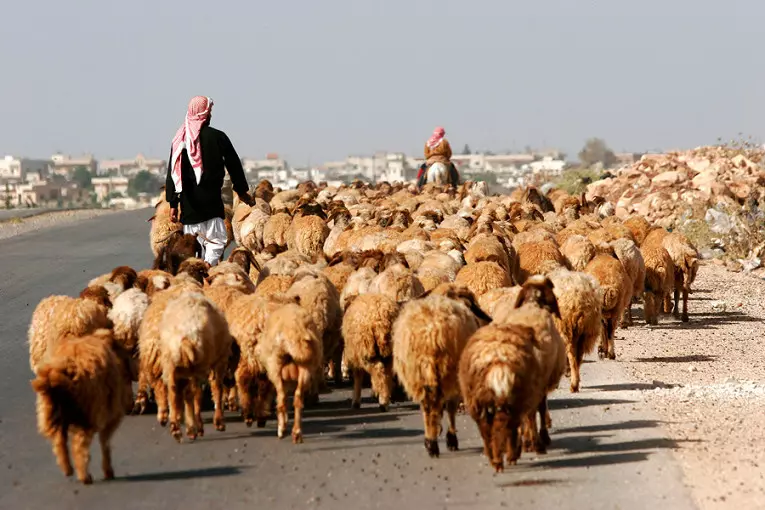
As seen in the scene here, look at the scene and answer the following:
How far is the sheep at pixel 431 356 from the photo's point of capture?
8.71m

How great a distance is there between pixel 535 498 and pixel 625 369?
5249 mm

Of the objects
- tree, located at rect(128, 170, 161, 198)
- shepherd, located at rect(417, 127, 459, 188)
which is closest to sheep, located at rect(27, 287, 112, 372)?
shepherd, located at rect(417, 127, 459, 188)

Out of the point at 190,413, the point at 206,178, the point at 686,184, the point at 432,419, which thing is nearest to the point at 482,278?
the point at 432,419

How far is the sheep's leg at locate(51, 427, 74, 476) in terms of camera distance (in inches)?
310

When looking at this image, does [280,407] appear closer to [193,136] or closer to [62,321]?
[62,321]

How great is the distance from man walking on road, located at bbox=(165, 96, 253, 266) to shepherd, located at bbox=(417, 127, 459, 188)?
23.7 metres

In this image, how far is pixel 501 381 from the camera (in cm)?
785

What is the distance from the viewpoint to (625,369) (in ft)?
41.9

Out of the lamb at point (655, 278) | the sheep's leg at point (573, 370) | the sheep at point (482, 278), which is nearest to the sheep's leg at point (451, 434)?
the sheep's leg at point (573, 370)

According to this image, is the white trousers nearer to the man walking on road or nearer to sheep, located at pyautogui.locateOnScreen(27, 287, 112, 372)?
the man walking on road

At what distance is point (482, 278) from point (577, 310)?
55.7 inches

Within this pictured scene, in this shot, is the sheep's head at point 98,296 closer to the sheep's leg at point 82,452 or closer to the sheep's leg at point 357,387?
the sheep's leg at point 357,387

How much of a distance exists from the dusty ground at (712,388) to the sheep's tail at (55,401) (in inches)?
146

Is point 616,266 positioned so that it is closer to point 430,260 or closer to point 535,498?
point 430,260
